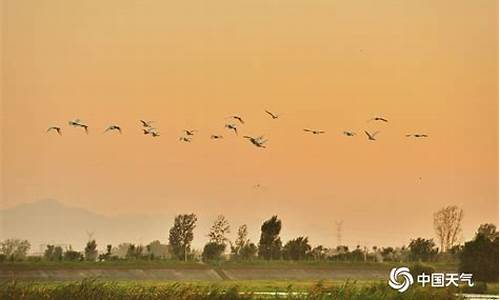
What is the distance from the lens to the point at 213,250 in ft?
16.7

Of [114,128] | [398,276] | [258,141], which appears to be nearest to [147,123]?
[114,128]

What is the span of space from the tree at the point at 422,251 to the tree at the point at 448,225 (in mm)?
52

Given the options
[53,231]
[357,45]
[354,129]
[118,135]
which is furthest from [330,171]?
[53,231]

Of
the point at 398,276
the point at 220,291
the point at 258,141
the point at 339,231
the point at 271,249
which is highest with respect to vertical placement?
the point at 258,141

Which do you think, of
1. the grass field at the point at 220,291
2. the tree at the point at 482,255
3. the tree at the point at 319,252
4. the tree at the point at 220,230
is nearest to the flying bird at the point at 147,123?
the tree at the point at 220,230

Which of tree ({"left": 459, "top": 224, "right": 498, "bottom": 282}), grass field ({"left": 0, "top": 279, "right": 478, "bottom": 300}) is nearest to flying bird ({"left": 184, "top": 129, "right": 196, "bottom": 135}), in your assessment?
grass field ({"left": 0, "top": 279, "right": 478, "bottom": 300})

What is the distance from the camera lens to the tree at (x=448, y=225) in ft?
16.8

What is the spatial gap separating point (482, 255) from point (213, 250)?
139 centimetres

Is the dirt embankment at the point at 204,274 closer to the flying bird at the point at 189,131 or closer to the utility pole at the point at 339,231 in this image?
the utility pole at the point at 339,231

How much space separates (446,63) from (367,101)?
17.3 inches

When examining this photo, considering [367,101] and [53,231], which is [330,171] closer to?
[367,101]

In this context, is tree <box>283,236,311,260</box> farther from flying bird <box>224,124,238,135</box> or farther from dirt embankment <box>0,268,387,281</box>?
flying bird <box>224,124,238,135</box>

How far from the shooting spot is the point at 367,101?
16.8ft

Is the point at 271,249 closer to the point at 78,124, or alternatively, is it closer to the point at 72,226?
the point at 72,226
